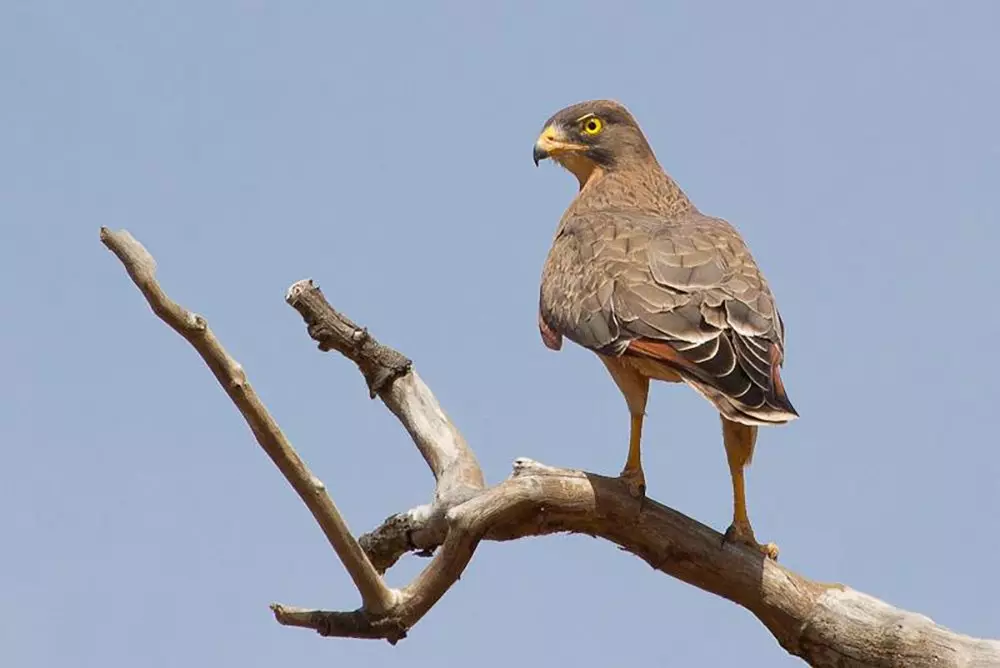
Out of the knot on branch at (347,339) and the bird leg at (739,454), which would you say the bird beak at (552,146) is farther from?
the bird leg at (739,454)

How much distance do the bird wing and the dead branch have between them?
1.90 feet

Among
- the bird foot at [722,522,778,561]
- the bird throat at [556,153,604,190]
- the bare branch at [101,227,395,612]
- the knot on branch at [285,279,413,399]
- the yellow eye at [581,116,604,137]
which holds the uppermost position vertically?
the yellow eye at [581,116,604,137]

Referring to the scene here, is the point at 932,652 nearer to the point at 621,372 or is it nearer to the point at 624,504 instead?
the point at 624,504

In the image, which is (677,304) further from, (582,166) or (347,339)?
(582,166)

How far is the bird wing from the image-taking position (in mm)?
5820

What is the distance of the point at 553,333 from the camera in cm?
696

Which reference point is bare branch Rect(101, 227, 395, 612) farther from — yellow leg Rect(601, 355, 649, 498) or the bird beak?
the bird beak

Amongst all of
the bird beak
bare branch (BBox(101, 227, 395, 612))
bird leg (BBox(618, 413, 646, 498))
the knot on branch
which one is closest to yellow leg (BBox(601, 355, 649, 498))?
bird leg (BBox(618, 413, 646, 498))

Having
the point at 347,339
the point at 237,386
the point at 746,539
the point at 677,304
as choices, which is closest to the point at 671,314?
Answer: the point at 677,304

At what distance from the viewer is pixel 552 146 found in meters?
8.37

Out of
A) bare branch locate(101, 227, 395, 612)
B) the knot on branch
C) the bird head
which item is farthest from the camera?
the bird head

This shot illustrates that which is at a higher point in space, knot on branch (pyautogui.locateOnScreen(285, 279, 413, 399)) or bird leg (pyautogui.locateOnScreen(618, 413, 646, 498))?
knot on branch (pyautogui.locateOnScreen(285, 279, 413, 399))

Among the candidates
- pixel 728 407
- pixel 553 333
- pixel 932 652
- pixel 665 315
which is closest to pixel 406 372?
pixel 553 333

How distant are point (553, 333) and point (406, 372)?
0.71 metres
